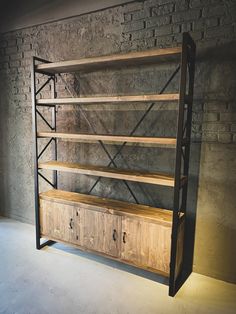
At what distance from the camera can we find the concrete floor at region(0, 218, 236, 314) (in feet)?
6.56

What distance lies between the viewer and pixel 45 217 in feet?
9.45

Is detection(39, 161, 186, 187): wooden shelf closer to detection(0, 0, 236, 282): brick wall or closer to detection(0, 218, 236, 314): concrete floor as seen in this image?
detection(0, 0, 236, 282): brick wall

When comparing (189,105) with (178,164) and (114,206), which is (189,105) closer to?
(178,164)

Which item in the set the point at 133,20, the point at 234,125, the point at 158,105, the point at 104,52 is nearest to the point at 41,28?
the point at 104,52

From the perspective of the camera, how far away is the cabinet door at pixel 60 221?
8.80 feet

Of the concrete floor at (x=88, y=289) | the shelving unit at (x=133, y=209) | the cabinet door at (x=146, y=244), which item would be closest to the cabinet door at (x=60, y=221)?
the shelving unit at (x=133, y=209)

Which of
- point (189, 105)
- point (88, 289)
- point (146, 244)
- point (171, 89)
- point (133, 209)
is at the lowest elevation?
point (88, 289)

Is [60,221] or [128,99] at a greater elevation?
[128,99]

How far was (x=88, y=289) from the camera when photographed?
221cm

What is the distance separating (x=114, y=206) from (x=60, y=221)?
0.72 meters

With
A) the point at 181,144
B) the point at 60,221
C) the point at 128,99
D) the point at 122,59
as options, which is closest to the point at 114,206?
the point at 60,221

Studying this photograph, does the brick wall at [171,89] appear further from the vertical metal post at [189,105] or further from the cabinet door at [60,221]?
the cabinet door at [60,221]

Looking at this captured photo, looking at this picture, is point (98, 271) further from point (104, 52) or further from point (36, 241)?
point (104, 52)

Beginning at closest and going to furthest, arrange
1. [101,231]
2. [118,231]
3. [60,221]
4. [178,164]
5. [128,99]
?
[178,164] → [128,99] → [118,231] → [101,231] → [60,221]
